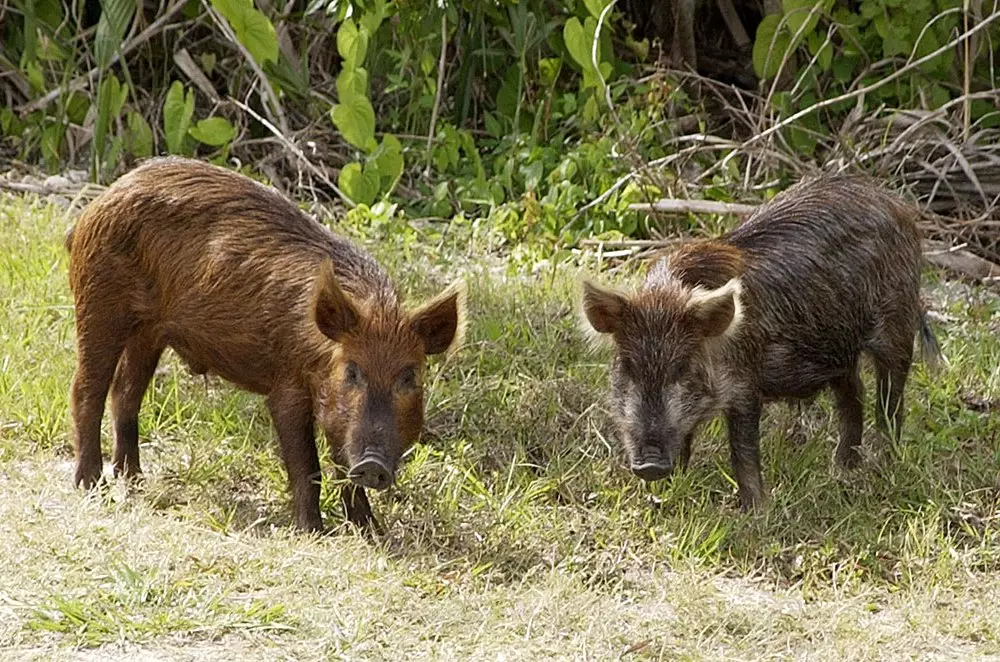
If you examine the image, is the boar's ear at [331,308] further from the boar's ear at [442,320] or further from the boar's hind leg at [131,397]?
the boar's hind leg at [131,397]

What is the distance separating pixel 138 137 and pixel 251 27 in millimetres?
1444

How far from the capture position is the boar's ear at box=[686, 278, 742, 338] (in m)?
5.46

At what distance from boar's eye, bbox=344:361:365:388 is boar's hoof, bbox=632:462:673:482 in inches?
36.1

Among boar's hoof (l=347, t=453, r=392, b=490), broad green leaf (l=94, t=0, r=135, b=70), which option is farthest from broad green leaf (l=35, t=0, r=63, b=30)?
boar's hoof (l=347, t=453, r=392, b=490)

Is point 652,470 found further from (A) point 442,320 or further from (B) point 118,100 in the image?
(B) point 118,100

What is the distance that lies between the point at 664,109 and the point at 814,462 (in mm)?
3484

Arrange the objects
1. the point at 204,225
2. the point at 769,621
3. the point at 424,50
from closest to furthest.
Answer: the point at 769,621
the point at 204,225
the point at 424,50

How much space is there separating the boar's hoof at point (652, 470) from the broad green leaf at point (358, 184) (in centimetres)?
340

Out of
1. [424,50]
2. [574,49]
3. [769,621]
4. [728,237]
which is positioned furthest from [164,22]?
[769,621]

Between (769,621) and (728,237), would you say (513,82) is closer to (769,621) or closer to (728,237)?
(728,237)

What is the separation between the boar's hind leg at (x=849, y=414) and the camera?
620 centimetres

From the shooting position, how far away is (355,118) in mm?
8008

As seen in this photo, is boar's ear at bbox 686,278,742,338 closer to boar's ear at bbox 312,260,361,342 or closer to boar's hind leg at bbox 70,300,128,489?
boar's ear at bbox 312,260,361,342

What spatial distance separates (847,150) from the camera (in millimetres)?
8070
